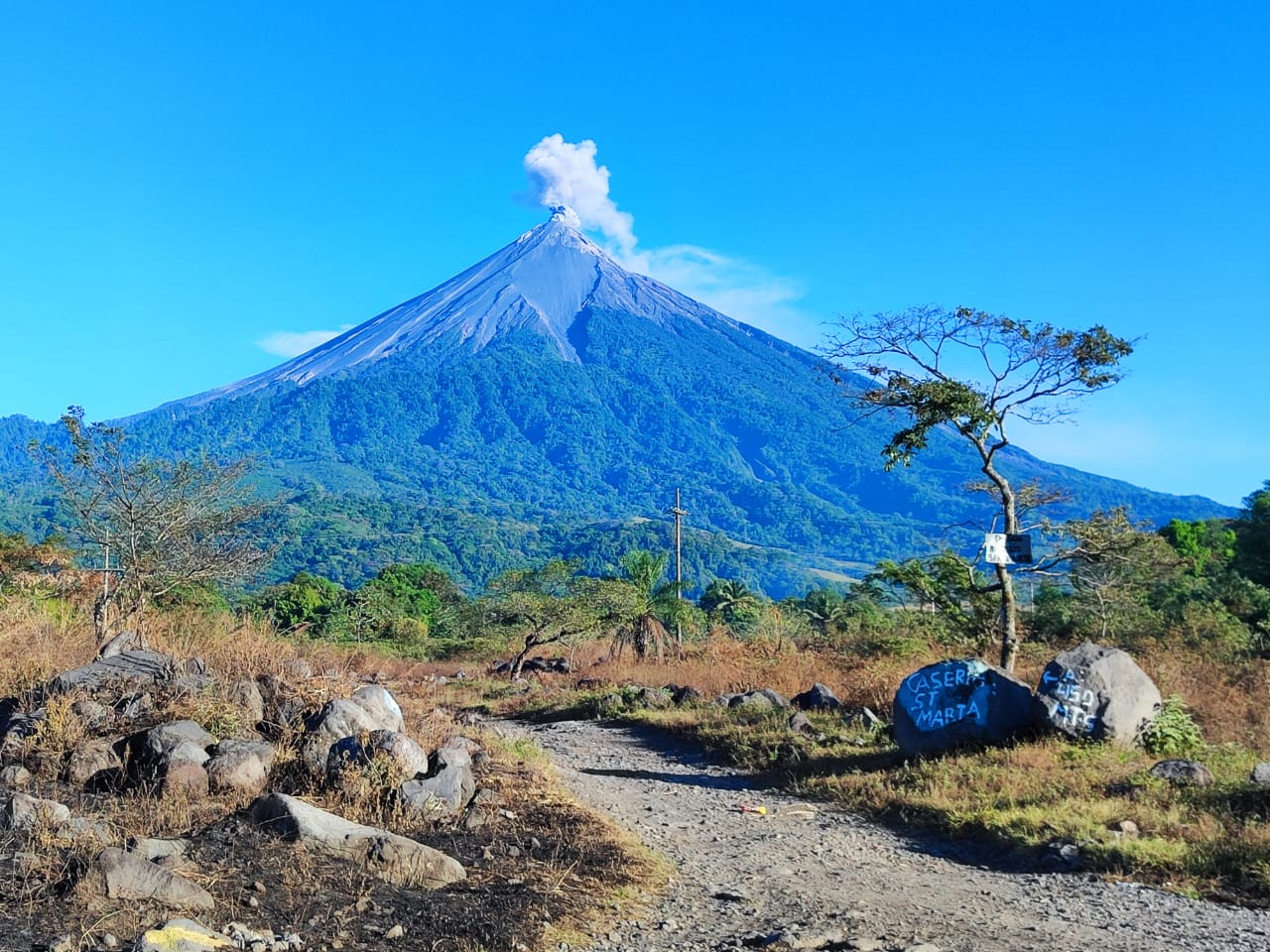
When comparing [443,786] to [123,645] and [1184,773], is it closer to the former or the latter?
[123,645]

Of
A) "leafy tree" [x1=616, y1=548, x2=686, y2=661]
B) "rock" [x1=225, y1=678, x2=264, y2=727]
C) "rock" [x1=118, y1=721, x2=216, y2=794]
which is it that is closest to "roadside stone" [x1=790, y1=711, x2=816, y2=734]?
"rock" [x1=225, y1=678, x2=264, y2=727]

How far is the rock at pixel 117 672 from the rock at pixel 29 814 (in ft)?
8.88

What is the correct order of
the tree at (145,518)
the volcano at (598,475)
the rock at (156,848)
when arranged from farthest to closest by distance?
the volcano at (598,475)
the tree at (145,518)
the rock at (156,848)

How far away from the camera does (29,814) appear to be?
545cm

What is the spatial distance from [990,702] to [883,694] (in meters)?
3.64

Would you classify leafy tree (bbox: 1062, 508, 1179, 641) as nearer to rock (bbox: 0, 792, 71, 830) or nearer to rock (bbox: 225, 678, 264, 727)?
rock (bbox: 225, 678, 264, 727)

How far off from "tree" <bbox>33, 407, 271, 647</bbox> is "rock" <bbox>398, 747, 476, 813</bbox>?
11.9 m

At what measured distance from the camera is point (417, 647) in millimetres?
32469

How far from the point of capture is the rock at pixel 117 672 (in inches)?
323

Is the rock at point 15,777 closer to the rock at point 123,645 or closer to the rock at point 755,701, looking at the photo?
the rock at point 123,645

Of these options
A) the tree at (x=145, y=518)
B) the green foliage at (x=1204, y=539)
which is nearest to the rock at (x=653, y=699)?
the tree at (x=145, y=518)

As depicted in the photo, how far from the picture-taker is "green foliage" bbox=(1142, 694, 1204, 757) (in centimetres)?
888

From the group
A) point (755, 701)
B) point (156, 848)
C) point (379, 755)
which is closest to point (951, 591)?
point (755, 701)

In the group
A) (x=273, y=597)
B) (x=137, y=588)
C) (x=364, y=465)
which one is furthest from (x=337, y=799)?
(x=364, y=465)
